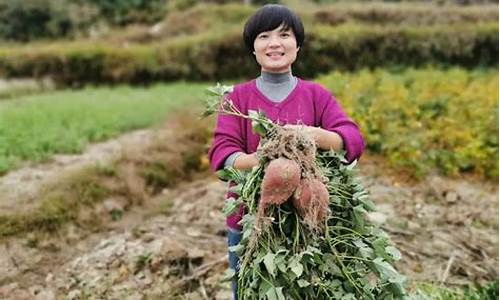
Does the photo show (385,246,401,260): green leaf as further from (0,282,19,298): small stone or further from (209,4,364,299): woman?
(0,282,19,298): small stone

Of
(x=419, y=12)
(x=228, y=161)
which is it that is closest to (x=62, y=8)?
(x=419, y=12)

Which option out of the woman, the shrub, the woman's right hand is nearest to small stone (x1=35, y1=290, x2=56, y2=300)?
the woman

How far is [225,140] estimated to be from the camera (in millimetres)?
2270

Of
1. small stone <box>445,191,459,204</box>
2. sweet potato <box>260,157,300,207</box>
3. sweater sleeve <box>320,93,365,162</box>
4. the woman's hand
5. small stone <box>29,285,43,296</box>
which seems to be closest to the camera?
sweet potato <box>260,157,300,207</box>

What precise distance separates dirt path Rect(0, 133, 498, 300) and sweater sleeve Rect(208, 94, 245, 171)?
125 centimetres

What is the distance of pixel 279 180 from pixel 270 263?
9.9 inches

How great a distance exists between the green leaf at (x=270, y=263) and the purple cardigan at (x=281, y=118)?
12.3 inches

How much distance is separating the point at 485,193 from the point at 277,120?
3.43 metres

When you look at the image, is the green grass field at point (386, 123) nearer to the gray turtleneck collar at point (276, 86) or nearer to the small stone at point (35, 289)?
the small stone at point (35, 289)

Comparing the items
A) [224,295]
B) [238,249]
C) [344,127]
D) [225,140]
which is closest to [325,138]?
[344,127]

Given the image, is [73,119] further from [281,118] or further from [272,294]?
[272,294]

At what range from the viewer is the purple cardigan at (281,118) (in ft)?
7.36

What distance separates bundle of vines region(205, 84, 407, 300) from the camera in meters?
1.99

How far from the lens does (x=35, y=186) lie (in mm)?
4539
